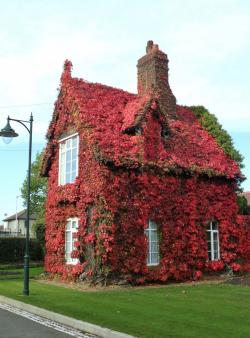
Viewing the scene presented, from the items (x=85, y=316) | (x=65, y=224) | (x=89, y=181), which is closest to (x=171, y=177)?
(x=89, y=181)

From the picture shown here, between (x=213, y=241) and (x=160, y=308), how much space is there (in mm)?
10776

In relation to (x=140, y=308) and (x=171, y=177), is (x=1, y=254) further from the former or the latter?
(x=140, y=308)

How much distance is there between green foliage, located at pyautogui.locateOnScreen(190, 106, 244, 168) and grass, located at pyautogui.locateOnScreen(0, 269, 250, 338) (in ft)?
31.3

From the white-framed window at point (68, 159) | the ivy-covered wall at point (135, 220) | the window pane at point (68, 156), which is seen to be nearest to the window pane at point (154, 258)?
the ivy-covered wall at point (135, 220)

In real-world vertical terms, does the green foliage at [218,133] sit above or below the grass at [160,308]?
above

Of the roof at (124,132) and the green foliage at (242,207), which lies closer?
the roof at (124,132)

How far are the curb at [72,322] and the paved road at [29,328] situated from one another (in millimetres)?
191

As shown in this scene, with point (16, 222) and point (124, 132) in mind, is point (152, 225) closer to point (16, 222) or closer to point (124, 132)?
point (124, 132)

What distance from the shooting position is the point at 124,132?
20984 mm

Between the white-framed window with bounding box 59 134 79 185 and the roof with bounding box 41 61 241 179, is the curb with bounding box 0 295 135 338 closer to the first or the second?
the roof with bounding box 41 61 241 179

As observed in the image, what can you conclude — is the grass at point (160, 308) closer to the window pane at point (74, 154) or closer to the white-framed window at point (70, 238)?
the white-framed window at point (70, 238)

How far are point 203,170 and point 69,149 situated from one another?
20.3ft

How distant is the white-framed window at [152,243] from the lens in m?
20.0

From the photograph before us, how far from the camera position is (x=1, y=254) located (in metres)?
39.1
